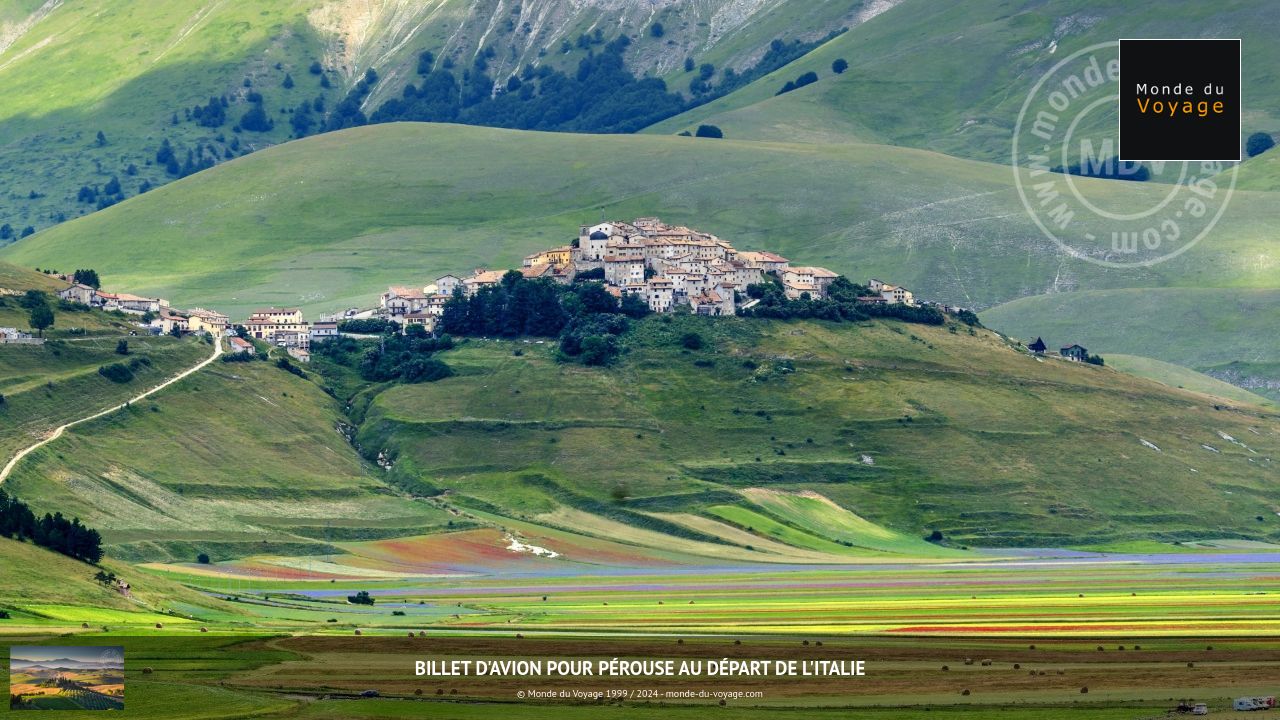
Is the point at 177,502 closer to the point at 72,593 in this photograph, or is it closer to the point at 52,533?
the point at 52,533

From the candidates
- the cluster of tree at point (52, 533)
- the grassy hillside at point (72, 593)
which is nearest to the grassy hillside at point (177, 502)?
the cluster of tree at point (52, 533)

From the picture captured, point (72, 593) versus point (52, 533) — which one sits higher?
point (52, 533)

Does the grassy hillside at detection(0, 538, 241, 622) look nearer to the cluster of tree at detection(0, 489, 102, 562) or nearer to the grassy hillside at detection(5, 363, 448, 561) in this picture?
the cluster of tree at detection(0, 489, 102, 562)

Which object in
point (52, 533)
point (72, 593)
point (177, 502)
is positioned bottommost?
point (177, 502)

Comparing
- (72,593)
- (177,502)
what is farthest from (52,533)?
(177,502)

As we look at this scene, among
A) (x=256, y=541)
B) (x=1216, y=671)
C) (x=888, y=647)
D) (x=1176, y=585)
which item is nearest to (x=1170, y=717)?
(x=1216, y=671)

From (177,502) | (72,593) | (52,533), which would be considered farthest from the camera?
(177,502)

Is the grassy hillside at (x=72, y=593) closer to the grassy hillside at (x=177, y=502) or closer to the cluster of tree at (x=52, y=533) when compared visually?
the cluster of tree at (x=52, y=533)

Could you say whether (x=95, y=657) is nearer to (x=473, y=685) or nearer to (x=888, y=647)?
(x=473, y=685)
